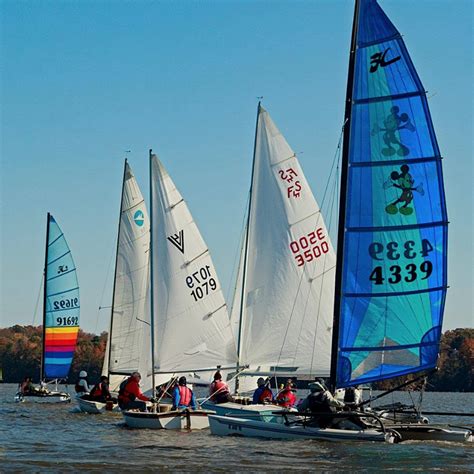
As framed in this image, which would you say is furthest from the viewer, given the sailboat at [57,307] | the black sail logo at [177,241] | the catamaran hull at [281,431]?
the sailboat at [57,307]

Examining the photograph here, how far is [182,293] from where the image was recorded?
96.2 feet

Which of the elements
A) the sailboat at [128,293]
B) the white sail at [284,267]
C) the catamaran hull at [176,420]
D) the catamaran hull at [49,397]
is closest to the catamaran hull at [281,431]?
the catamaran hull at [176,420]

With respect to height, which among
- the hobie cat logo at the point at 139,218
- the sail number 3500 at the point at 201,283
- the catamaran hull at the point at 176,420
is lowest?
the catamaran hull at the point at 176,420

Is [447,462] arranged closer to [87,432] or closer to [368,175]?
[368,175]

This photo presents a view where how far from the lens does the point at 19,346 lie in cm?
8612

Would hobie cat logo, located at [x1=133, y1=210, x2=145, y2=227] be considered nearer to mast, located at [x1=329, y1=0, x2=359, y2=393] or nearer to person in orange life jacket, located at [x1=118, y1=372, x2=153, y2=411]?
person in orange life jacket, located at [x1=118, y1=372, x2=153, y2=411]

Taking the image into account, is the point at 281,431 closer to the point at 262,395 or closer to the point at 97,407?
the point at 262,395

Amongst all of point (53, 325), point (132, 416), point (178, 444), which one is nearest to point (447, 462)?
point (178, 444)

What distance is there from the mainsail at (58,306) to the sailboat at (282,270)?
599 inches

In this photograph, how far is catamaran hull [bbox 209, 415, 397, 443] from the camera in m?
21.0

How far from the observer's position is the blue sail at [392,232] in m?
22.2

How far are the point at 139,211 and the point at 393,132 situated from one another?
1705 centimetres

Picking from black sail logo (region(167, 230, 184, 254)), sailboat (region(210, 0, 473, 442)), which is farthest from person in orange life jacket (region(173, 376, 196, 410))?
sailboat (region(210, 0, 473, 442))

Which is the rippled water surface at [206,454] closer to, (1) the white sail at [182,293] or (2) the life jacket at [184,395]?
(2) the life jacket at [184,395]
